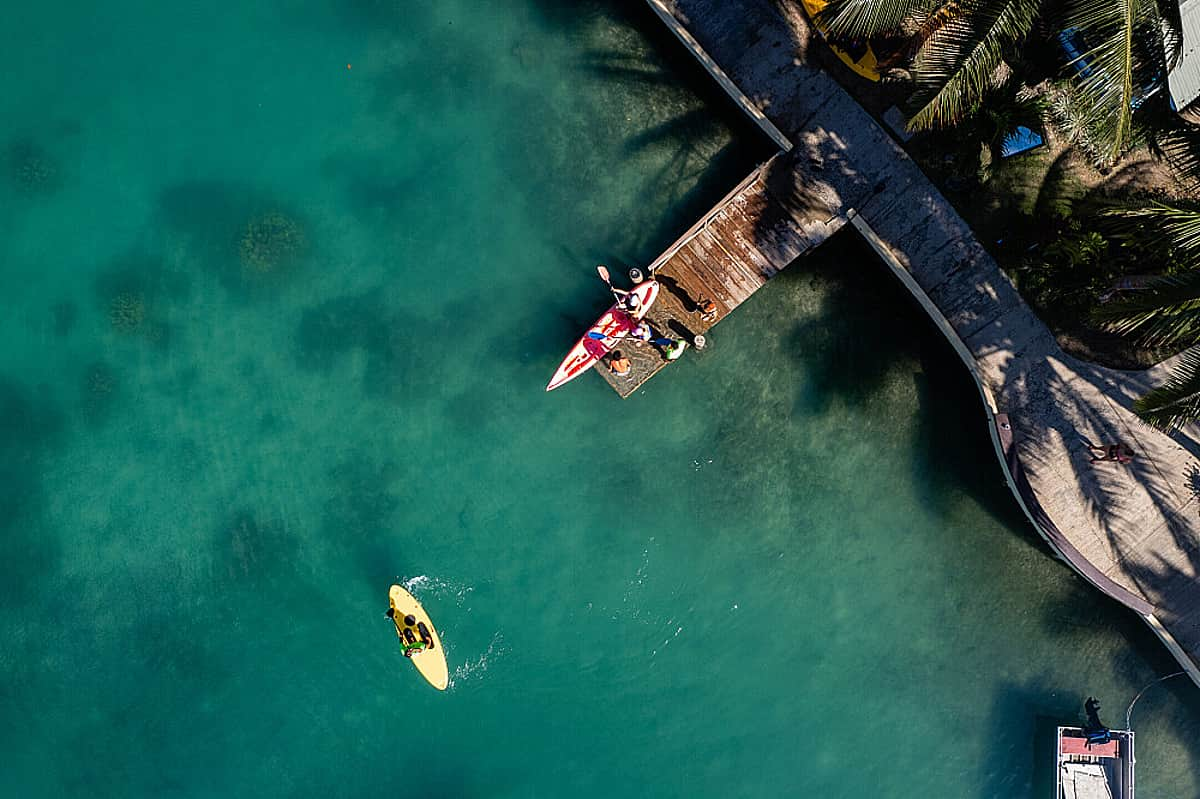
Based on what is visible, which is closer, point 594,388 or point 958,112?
point 958,112

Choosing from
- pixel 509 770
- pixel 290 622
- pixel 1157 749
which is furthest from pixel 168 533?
pixel 1157 749

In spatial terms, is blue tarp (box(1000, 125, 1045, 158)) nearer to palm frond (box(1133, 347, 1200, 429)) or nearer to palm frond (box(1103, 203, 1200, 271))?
palm frond (box(1103, 203, 1200, 271))

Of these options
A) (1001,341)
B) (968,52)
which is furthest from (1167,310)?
(968,52)

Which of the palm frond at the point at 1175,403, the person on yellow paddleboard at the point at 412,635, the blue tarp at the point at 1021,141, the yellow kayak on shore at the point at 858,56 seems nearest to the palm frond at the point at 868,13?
the yellow kayak on shore at the point at 858,56

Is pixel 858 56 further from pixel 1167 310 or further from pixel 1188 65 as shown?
pixel 1167 310

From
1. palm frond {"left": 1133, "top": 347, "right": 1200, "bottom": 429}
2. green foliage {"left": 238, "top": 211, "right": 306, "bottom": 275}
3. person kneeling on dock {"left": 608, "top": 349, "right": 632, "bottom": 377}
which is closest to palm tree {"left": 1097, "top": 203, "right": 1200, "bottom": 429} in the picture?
palm frond {"left": 1133, "top": 347, "right": 1200, "bottom": 429}

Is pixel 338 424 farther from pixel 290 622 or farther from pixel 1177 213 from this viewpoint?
pixel 1177 213
